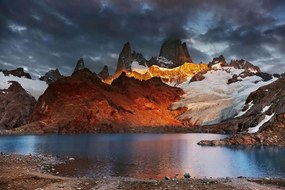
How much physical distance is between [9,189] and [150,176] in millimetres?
24321

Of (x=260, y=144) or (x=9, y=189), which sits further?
(x=260, y=144)

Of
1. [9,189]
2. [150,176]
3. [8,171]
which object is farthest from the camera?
[150,176]

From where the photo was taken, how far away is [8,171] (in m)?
53.4

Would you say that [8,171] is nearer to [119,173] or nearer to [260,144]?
[119,173]

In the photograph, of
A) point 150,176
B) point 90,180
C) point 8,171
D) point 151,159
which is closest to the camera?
point 90,180

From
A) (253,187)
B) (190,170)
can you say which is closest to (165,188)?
(253,187)

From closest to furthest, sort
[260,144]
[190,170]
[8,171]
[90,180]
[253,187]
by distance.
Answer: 1. [253,187]
2. [90,180]
3. [8,171]
4. [190,170]
5. [260,144]

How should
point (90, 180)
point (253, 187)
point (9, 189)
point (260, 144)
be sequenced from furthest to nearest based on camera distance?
point (260, 144) < point (90, 180) < point (253, 187) < point (9, 189)

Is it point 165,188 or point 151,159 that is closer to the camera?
point 165,188

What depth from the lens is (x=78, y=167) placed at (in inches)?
2805

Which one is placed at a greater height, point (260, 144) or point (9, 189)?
point (260, 144)

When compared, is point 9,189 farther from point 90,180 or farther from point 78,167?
point 78,167

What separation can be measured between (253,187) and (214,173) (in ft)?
60.7

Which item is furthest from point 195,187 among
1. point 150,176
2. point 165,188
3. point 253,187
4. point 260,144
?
point 260,144
